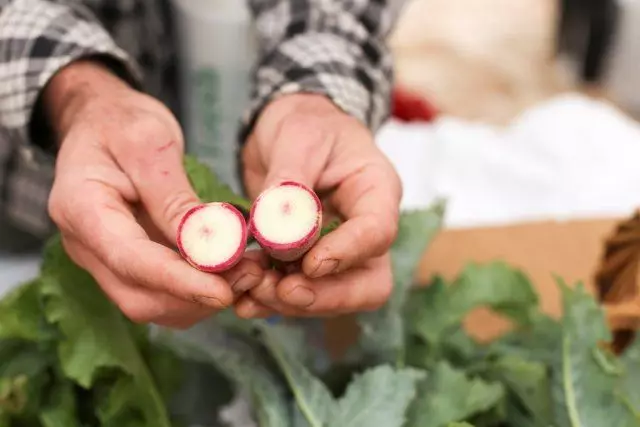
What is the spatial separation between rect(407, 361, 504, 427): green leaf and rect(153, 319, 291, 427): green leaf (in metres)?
0.08

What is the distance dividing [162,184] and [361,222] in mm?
105

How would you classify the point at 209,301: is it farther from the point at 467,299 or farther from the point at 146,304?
the point at 467,299

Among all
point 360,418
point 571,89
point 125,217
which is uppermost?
point 125,217

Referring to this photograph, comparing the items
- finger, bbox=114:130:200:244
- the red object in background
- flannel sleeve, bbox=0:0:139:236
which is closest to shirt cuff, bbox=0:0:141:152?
flannel sleeve, bbox=0:0:139:236

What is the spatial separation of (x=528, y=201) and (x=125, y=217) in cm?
53

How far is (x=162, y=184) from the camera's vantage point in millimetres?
398

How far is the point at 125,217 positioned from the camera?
37 cm

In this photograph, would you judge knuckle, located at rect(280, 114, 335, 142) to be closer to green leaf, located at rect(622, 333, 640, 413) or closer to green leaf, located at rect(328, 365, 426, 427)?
green leaf, located at rect(328, 365, 426, 427)

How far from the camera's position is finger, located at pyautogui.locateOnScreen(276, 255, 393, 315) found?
14.6 inches

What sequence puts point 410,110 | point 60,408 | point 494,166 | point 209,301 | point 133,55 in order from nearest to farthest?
point 209,301 < point 60,408 < point 133,55 < point 494,166 < point 410,110

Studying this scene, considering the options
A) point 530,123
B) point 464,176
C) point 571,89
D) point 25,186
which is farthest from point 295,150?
point 571,89

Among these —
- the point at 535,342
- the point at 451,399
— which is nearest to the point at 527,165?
the point at 535,342

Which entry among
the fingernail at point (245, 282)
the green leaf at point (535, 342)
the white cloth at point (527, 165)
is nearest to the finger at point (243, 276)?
the fingernail at point (245, 282)

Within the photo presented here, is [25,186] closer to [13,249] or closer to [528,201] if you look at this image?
[13,249]
